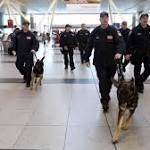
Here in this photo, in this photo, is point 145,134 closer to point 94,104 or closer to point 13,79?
point 94,104

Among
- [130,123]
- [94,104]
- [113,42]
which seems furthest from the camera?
[94,104]

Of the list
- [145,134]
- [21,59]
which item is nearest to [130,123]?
[145,134]

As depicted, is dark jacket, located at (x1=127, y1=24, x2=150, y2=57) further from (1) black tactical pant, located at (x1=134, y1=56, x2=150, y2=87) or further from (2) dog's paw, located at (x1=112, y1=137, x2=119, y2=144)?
(2) dog's paw, located at (x1=112, y1=137, x2=119, y2=144)

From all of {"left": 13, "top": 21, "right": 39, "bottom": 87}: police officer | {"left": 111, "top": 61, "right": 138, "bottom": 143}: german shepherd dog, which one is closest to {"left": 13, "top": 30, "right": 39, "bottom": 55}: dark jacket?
{"left": 13, "top": 21, "right": 39, "bottom": 87}: police officer

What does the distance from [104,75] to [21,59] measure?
4066mm

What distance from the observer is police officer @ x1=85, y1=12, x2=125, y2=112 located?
783cm

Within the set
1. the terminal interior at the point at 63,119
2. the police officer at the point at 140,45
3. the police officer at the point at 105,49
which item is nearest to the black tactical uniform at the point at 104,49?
the police officer at the point at 105,49

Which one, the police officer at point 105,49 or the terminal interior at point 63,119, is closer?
the terminal interior at point 63,119

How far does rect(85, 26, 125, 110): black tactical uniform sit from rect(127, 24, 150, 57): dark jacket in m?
1.53

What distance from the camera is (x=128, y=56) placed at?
9.41 meters

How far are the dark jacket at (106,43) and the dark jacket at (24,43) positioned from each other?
3540mm

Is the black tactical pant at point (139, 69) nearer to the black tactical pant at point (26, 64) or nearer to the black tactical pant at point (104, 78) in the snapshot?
the black tactical pant at point (104, 78)

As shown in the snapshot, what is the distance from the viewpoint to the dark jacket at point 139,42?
930 centimetres

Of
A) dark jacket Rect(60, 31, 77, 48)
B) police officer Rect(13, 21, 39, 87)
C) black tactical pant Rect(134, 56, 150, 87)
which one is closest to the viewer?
black tactical pant Rect(134, 56, 150, 87)
